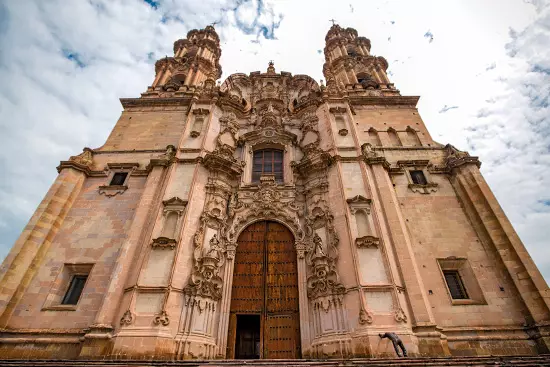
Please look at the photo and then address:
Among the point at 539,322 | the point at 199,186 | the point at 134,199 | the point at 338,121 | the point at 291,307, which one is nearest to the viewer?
the point at 539,322

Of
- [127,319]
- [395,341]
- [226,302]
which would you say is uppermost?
[226,302]

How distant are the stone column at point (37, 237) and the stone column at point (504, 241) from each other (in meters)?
18.2

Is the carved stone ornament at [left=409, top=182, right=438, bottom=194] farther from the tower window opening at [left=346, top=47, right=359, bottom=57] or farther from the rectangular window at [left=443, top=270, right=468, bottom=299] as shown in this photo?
the tower window opening at [left=346, top=47, right=359, bottom=57]

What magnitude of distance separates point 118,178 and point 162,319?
28.5 feet

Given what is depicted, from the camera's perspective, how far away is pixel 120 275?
10.5m

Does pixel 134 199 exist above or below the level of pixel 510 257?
above

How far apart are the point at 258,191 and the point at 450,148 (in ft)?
34.1

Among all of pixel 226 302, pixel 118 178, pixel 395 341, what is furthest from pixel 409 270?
pixel 118 178

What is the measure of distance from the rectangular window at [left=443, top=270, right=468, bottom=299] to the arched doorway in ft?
19.9

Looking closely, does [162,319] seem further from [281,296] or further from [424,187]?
[424,187]

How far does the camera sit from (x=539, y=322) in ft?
31.2

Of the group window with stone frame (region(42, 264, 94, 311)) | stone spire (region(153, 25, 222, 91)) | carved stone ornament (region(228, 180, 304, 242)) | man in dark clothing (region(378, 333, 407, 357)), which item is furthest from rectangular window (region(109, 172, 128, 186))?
man in dark clothing (region(378, 333, 407, 357))

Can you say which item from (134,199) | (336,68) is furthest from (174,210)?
(336,68)

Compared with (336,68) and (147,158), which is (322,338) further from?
(336,68)
